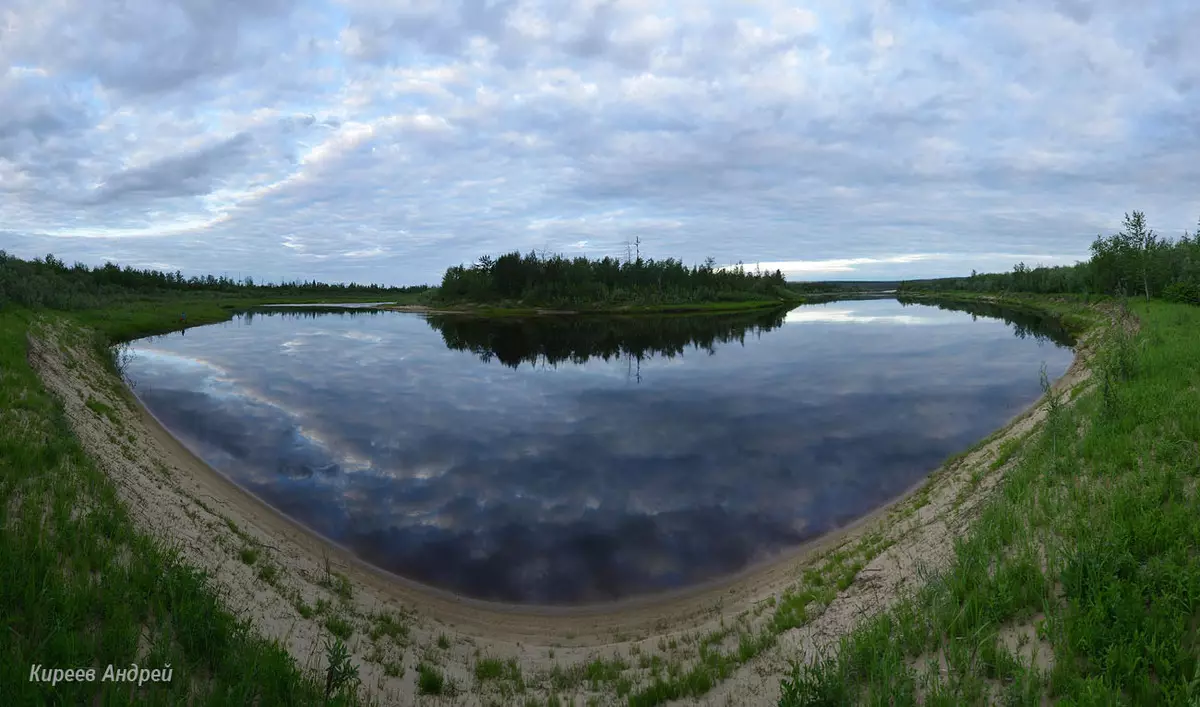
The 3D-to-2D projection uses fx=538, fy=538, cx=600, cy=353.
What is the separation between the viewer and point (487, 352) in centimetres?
4338

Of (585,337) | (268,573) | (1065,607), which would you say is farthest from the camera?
(585,337)

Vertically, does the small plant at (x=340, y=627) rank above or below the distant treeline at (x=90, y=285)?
below

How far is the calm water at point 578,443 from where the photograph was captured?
1211cm

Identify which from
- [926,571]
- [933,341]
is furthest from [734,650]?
[933,341]

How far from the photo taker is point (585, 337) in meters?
54.5

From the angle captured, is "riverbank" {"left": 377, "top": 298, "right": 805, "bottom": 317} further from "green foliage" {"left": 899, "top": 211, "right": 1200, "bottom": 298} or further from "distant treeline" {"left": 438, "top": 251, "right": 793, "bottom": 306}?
"green foliage" {"left": 899, "top": 211, "right": 1200, "bottom": 298}

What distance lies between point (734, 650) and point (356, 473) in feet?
43.8

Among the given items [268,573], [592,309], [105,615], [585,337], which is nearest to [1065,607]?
[105,615]

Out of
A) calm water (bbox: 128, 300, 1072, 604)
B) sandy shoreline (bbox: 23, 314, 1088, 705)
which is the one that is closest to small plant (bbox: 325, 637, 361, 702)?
sandy shoreline (bbox: 23, 314, 1088, 705)

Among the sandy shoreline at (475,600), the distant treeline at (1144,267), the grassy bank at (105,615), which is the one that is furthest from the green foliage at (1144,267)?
the grassy bank at (105,615)

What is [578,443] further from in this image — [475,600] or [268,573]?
[268,573]

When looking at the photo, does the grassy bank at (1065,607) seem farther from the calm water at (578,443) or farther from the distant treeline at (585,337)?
the distant treeline at (585,337)

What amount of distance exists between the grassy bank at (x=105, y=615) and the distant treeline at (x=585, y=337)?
29636 millimetres

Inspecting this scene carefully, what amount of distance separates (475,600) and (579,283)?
92.3 m
